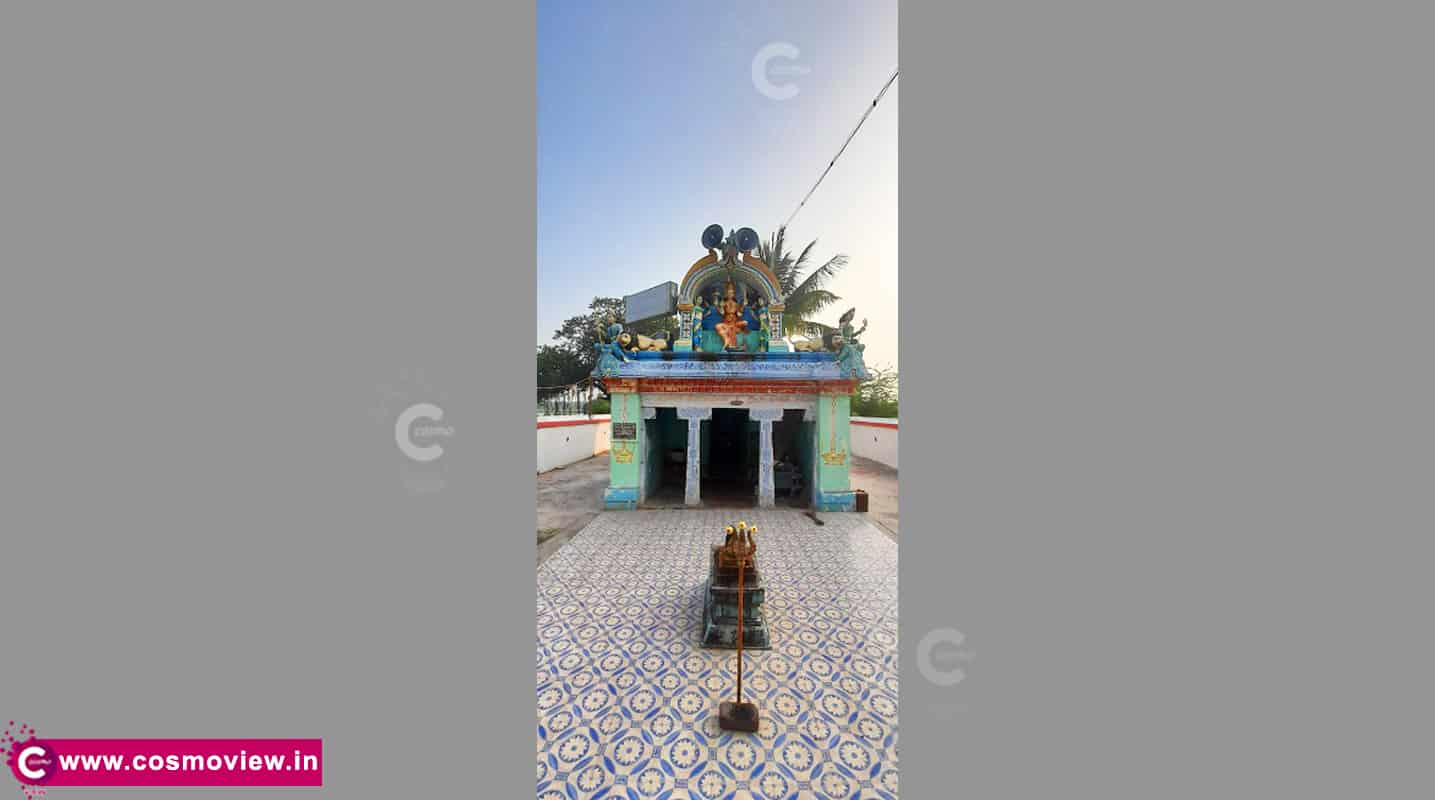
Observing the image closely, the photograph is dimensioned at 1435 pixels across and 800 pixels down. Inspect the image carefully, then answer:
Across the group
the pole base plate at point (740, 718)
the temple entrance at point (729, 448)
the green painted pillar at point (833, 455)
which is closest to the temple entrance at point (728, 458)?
the temple entrance at point (729, 448)

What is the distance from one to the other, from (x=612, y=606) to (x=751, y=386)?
4.52 metres

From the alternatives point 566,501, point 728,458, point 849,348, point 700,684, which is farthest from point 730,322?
point 700,684

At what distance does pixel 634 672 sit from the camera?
2.97m

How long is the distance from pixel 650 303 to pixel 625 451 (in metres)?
5.69

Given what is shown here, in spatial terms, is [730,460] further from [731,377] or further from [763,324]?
[763,324]

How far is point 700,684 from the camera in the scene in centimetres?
285

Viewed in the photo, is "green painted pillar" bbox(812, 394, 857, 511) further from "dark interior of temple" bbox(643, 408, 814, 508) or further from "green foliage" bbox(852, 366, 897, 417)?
"green foliage" bbox(852, 366, 897, 417)

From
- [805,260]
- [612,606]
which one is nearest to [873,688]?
[612,606]

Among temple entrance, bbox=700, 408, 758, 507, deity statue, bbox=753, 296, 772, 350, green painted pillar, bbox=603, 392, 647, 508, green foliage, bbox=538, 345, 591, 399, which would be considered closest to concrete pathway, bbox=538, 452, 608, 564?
green painted pillar, bbox=603, 392, 647, 508

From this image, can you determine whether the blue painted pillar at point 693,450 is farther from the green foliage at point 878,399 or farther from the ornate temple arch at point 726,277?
the green foliage at point 878,399

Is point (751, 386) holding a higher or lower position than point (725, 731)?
higher

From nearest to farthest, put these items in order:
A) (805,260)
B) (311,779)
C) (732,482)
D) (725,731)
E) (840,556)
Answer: (311,779), (725,731), (840,556), (732,482), (805,260)

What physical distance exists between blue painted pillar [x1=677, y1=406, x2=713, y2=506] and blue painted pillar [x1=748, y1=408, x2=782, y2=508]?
0.99 metres

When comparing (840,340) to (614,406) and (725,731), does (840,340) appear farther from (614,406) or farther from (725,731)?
(725,731)
